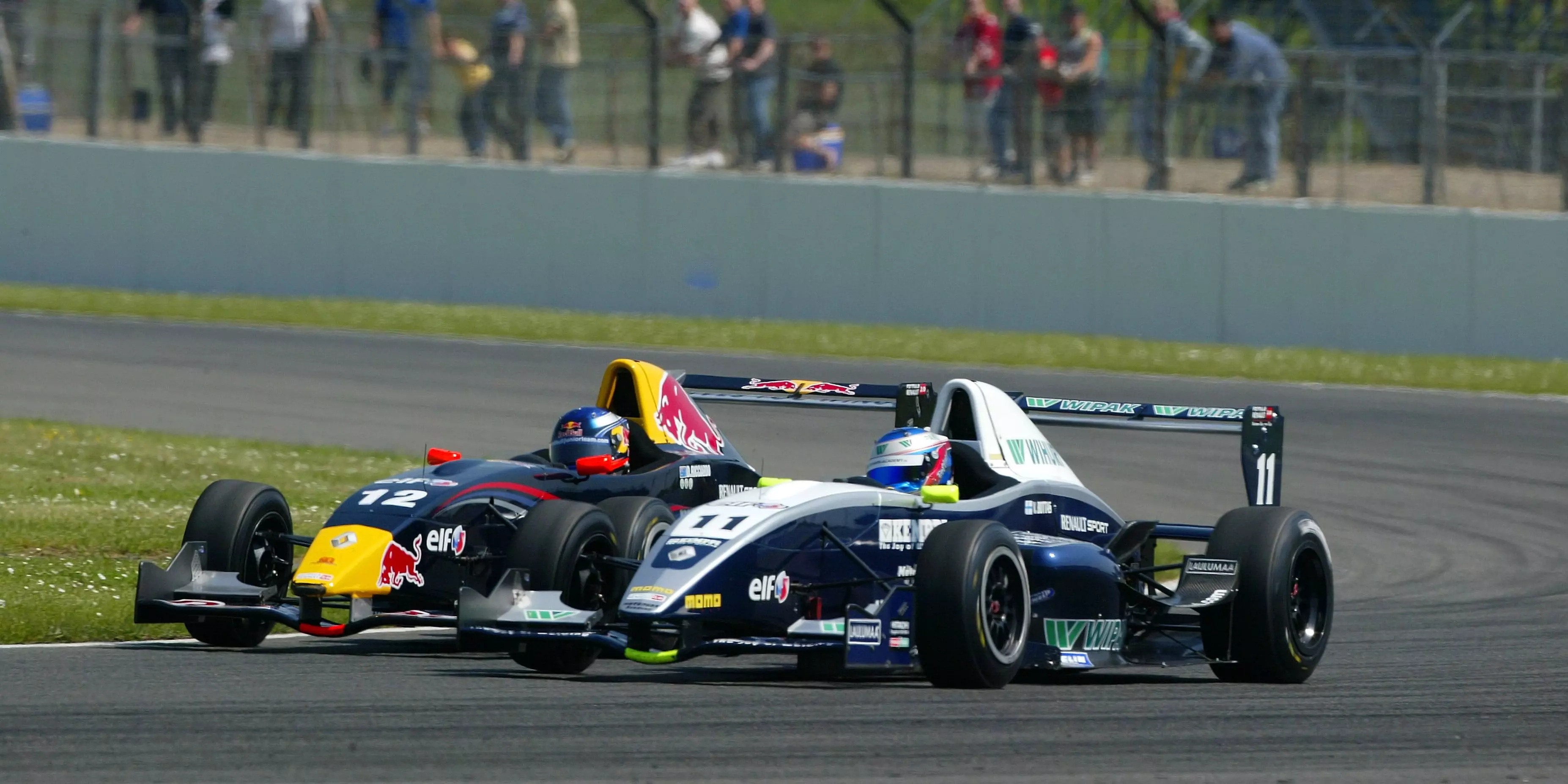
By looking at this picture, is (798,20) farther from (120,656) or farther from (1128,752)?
(1128,752)

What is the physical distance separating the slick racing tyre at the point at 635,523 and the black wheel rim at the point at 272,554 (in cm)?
138

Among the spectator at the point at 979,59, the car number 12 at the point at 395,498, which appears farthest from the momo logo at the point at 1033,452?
the spectator at the point at 979,59

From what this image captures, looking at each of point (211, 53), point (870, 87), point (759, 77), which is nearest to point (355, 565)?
point (870, 87)

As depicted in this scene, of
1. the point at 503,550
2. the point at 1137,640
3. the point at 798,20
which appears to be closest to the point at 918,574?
the point at 1137,640

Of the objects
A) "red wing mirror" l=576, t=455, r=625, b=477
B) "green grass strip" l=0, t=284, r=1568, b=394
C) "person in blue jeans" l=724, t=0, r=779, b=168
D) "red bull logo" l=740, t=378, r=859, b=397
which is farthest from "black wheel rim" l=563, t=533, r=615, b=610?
"person in blue jeans" l=724, t=0, r=779, b=168

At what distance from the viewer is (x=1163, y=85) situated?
75.3 feet

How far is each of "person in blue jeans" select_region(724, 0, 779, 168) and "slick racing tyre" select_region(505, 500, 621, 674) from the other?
1552cm

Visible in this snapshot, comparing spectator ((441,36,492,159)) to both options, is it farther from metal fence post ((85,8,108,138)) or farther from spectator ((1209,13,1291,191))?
spectator ((1209,13,1291,191))

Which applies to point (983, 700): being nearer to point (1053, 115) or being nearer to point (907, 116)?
point (1053, 115)

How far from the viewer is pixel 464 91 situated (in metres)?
25.3

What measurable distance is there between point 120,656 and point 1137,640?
162 inches

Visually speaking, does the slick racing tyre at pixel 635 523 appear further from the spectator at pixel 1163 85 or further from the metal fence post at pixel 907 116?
the metal fence post at pixel 907 116

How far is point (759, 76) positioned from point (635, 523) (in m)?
15.6

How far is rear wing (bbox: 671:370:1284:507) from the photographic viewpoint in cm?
998
